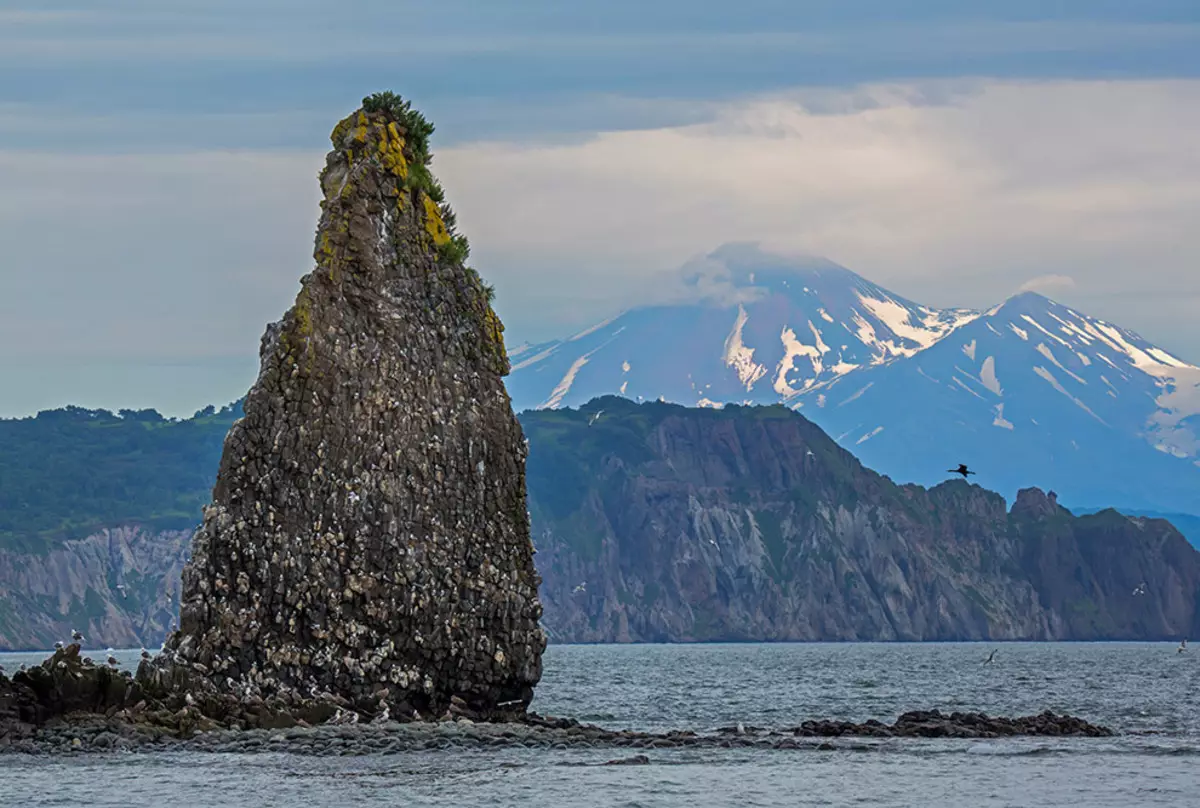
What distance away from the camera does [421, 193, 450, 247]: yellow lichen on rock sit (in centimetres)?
7256

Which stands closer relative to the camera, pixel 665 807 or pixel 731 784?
pixel 665 807

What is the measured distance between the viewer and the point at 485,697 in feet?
227

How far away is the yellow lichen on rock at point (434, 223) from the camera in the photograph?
72562mm

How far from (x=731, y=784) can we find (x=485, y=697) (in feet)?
49.0

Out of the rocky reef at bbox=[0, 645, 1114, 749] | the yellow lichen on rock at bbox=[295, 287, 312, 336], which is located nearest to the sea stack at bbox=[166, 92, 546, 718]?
the yellow lichen on rock at bbox=[295, 287, 312, 336]

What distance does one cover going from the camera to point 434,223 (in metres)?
72.9

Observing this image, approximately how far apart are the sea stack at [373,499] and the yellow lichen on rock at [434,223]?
38 centimetres

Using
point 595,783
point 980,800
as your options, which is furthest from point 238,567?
point 980,800

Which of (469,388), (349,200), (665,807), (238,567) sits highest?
(349,200)

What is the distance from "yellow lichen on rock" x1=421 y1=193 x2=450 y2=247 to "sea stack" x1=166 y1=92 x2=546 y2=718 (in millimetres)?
378

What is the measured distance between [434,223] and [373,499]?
11.5m

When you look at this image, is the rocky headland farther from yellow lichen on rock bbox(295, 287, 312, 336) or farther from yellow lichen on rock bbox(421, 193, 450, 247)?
yellow lichen on rock bbox(421, 193, 450, 247)

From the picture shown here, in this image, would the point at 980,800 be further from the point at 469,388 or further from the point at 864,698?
the point at 864,698

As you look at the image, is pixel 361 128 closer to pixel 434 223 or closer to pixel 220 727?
pixel 434 223
